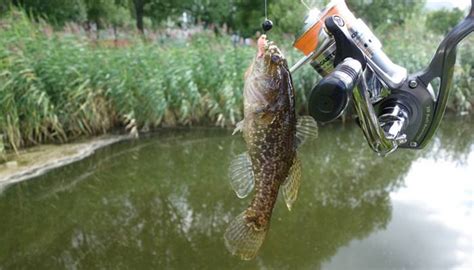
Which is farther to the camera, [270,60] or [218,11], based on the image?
[218,11]

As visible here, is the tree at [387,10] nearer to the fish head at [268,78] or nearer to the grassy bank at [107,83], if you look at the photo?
the grassy bank at [107,83]

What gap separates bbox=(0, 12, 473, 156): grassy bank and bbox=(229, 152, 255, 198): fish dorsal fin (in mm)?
4932

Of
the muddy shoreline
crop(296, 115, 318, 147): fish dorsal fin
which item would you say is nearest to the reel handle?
crop(296, 115, 318, 147): fish dorsal fin

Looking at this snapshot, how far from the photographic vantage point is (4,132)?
5.73 m

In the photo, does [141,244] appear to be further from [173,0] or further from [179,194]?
[173,0]

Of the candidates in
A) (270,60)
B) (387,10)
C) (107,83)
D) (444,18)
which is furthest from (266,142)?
(444,18)

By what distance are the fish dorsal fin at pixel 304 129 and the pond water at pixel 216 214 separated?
8.64ft

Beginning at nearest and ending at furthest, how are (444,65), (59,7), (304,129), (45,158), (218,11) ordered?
1. (304,129)
2. (444,65)
3. (45,158)
4. (59,7)
5. (218,11)

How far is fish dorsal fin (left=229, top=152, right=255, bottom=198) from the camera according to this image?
4.40 ft

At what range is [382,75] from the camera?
4.60ft

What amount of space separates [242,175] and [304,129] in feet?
0.73

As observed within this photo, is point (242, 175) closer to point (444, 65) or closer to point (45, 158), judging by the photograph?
point (444, 65)

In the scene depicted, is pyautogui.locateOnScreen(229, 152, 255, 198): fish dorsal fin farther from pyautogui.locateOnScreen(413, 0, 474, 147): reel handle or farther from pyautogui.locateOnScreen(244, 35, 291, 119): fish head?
pyautogui.locateOnScreen(413, 0, 474, 147): reel handle

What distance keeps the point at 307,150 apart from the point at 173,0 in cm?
1541
